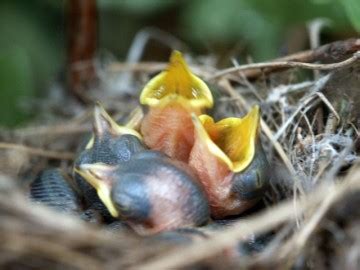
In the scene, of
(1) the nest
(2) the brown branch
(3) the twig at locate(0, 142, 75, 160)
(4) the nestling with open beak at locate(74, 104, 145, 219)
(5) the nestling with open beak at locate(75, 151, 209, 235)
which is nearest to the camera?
(1) the nest

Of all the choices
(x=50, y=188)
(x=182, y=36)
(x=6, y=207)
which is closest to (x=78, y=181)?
→ (x=50, y=188)

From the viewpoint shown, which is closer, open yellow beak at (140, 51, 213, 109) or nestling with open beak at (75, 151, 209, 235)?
Answer: nestling with open beak at (75, 151, 209, 235)

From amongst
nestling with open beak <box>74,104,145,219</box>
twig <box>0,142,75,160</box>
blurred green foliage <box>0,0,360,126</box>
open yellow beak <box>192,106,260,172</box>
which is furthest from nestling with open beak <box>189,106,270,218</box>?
blurred green foliage <box>0,0,360,126</box>

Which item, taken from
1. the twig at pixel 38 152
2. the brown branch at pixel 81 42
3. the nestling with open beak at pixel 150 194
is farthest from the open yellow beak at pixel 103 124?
the brown branch at pixel 81 42

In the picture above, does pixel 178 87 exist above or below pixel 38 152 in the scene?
above

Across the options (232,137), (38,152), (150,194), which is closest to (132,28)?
(38,152)

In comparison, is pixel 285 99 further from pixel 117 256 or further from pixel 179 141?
pixel 117 256

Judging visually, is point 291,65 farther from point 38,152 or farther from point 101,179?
point 38,152

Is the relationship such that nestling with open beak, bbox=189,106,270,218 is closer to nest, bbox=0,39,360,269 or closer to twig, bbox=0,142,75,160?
nest, bbox=0,39,360,269
